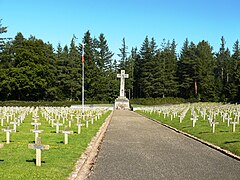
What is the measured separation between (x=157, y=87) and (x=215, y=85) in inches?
556

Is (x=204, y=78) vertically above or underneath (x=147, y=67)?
underneath

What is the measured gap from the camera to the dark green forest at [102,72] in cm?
7200

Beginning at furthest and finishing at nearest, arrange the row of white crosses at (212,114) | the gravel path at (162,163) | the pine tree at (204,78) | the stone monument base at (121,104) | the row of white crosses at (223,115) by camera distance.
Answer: the pine tree at (204,78) < the stone monument base at (121,104) < the row of white crosses at (212,114) < the row of white crosses at (223,115) < the gravel path at (162,163)

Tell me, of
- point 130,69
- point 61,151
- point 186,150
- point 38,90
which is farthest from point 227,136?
point 130,69

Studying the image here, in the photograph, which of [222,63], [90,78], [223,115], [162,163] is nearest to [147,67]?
[90,78]

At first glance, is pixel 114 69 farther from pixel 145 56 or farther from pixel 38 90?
pixel 38 90

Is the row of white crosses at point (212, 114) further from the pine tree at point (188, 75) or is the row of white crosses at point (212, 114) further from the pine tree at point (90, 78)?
the pine tree at point (188, 75)

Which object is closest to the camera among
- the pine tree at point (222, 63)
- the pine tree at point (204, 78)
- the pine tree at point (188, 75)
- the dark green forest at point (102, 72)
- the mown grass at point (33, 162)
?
the mown grass at point (33, 162)

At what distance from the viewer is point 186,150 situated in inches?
514

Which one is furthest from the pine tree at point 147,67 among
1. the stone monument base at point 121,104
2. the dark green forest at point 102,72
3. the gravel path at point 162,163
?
the gravel path at point 162,163

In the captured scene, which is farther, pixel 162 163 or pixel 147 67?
pixel 147 67

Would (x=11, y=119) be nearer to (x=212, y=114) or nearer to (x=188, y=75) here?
(x=212, y=114)

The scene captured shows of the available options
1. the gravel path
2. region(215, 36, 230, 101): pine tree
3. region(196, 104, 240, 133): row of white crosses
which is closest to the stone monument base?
region(196, 104, 240, 133): row of white crosses

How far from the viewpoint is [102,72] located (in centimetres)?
9206
